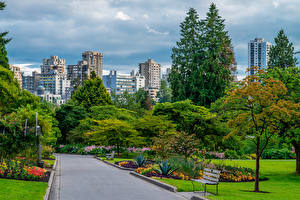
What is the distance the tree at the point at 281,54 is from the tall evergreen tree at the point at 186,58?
11.9m

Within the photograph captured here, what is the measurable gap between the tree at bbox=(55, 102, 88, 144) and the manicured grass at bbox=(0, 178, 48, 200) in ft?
132

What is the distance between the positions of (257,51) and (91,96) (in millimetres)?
122925

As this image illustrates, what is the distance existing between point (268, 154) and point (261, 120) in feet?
87.6

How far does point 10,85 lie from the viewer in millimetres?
17281

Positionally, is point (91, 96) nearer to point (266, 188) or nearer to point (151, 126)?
point (151, 126)

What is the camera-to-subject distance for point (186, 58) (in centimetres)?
5434

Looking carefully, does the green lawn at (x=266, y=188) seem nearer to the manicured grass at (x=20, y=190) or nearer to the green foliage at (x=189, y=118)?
Answer: the manicured grass at (x=20, y=190)

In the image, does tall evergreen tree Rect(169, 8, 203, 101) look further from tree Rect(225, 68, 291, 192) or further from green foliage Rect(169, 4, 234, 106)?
tree Rect(225, 68, 291, 192)

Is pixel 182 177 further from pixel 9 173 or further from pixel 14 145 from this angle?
pixel 14 145

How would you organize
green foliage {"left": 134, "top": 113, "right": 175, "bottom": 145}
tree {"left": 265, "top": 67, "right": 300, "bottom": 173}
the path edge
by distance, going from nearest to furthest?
the path edge, tree {"left": 265, "top": 67, "right": 300, "bottom": 173}, green foliage {"left": 134, "top": 113, "right": 175, "bottom": 145}

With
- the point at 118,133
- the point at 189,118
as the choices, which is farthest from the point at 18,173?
the point at 189,118

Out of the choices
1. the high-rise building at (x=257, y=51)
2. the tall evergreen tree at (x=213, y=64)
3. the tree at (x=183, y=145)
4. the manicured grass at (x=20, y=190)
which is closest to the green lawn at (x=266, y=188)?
the tree at (x=183, y=145)

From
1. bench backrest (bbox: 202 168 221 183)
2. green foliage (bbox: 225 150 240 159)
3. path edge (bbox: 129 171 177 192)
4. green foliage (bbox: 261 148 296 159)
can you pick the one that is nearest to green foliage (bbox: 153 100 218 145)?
green foliage (bbox: 225 150 240 159)

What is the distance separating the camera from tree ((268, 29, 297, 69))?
55750 mm
